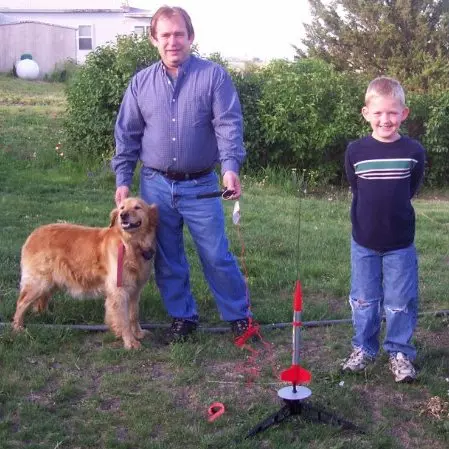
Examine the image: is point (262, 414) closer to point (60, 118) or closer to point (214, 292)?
point (214, 292)

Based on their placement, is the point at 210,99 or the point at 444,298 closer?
the point at 210,99

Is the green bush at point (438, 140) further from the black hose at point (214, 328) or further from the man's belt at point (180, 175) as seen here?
the man's belt at point (180, 175)

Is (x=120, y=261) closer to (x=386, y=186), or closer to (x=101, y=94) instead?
(x=386, y=186)

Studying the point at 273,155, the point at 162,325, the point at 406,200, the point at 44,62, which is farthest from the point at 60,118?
the point at 44,62

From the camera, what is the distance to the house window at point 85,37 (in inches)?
1455

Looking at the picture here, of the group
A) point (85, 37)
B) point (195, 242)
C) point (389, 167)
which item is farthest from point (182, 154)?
point (85, 37)

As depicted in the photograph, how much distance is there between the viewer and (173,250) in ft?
16.6

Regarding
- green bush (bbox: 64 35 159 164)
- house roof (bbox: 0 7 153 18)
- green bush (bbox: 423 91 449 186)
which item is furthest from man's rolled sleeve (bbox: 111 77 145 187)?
house roof (bbox: 0 7 153 18)

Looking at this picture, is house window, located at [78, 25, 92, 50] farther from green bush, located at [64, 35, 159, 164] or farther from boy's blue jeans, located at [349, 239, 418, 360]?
boy's blue jeans, located at [349, 239, 418, 360]

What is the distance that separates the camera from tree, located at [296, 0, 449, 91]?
2173cm

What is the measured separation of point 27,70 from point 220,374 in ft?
93.4

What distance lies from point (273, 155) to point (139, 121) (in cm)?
754

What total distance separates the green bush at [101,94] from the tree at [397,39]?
11111mm

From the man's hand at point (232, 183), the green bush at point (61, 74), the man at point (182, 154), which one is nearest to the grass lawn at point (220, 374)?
the man at point (182, 154)
